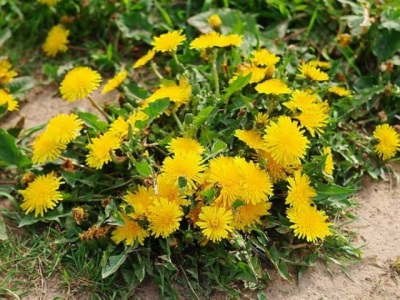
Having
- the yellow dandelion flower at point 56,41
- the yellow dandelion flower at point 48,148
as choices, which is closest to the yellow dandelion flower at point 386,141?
the yellow dandelion flower at point 48,148

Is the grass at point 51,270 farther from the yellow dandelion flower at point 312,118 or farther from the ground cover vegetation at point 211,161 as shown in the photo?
the yellow dandelion flower at point 312,118

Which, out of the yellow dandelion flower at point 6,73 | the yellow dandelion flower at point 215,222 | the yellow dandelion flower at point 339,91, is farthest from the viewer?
the yellow dandelion flower at point 6,73

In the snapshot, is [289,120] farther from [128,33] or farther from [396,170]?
[128,33]

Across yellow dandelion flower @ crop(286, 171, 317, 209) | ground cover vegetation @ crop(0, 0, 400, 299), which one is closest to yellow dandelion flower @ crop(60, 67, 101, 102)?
ground cover vegetation @ crop(0, 0, 400, 299)

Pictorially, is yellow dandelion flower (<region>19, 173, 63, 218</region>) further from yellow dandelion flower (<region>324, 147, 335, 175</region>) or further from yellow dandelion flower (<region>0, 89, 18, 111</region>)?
yellow dandelion flower (<region>324, 147, 335, 175</region>)

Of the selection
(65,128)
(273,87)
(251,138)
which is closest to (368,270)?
(251,138)

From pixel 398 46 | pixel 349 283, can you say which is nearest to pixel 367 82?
pixel 398 46
